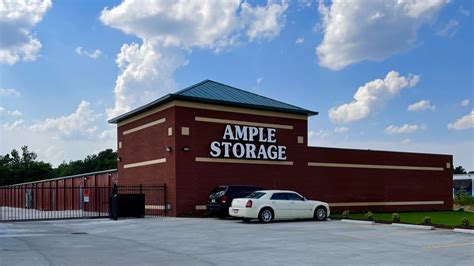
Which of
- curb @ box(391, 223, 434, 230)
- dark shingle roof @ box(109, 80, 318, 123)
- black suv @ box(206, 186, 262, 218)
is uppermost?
dark shingle roof @ box(109, 80, 318, 123)

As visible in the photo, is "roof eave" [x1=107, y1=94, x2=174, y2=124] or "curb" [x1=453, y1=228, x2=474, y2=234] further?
Result: "roof eave" [x1=107, y1=94, x2=174, y2=124]

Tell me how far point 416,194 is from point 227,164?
16.2 metres

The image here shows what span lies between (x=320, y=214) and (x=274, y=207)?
258 cm

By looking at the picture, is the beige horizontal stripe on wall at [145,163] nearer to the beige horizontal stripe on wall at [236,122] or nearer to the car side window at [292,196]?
the beige horizontal stripe on wall at [236,122]

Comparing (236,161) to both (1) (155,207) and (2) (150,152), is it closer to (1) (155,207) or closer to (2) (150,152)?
(2) (150,152)

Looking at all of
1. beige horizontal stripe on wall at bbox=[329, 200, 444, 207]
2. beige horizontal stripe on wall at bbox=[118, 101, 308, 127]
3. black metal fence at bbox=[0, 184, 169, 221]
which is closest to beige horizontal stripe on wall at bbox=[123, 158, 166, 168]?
black metal fence at bbox=[0, 184, 169, 221]

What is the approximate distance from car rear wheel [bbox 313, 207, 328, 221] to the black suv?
11.3 ft

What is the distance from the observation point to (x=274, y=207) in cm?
2302

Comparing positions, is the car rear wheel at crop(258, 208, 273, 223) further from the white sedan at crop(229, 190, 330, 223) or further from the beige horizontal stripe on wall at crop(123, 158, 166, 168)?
the beige horizontal stripe on wall at crop(123, 158, 166, 168)

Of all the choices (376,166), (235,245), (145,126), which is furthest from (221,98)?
(235,245)

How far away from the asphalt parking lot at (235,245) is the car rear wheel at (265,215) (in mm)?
1182

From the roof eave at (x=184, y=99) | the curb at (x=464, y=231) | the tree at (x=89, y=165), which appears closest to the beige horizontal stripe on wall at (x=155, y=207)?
the roof eave at (x=184, y=99)

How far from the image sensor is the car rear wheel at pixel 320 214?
24203 millimetres

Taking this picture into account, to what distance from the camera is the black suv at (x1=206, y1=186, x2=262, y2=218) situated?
2492cm
